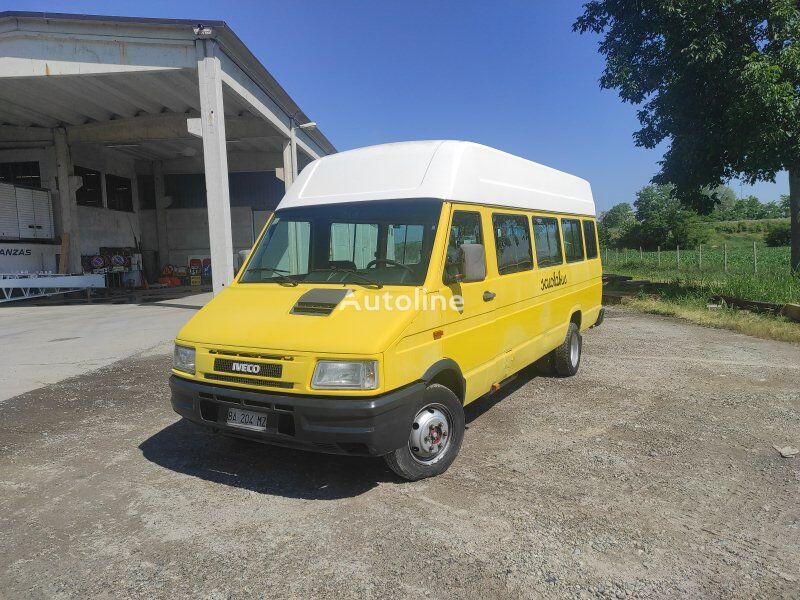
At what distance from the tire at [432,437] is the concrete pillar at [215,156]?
10.3m

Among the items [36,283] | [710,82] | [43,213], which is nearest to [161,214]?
[43,213]

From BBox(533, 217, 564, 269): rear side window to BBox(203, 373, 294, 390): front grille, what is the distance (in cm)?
324

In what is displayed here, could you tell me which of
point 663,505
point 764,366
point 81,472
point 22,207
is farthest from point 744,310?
point 22,207

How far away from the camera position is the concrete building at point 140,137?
43.1ft

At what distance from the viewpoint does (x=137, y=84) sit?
1575 cm

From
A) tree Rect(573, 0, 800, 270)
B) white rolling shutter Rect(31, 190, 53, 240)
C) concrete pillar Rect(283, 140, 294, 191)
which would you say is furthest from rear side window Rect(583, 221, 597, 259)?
white rolling shutter Rect(31, 190, 53, 240)

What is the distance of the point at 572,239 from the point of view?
6.95 m

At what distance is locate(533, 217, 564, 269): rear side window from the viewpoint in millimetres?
5730

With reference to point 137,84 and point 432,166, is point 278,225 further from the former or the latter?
point 137,84

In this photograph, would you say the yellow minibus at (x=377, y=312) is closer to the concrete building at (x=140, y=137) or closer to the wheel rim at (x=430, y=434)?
the wheel rim at (x=430, y=434)

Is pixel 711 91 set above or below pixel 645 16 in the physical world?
below

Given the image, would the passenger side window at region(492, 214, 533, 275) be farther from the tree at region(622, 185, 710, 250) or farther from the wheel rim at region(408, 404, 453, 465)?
the tree at region(622, 185, 710, 250)

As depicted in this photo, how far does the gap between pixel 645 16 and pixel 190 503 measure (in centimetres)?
1614

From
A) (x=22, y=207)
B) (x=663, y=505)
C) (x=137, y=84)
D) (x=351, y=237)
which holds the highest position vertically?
(x=137, y=84)
